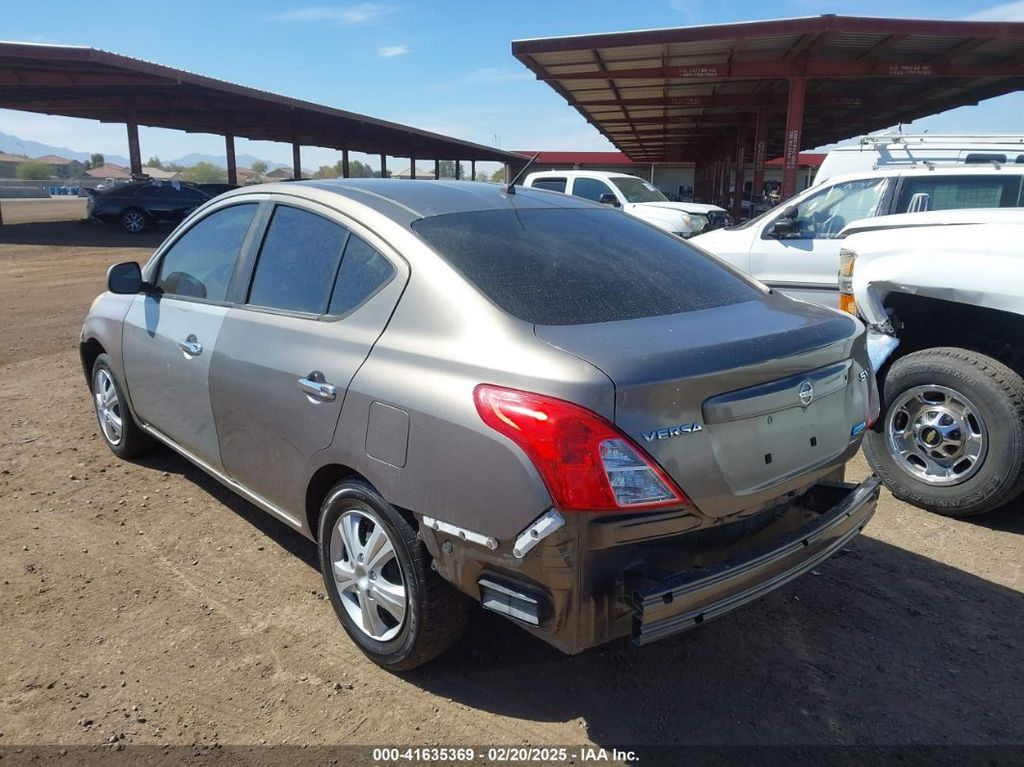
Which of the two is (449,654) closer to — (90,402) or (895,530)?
(895,530)

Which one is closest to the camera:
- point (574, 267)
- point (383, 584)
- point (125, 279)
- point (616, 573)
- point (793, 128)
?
point (616, 573)

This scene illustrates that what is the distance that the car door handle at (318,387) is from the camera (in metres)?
2.67

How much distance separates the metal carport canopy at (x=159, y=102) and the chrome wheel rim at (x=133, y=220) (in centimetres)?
356

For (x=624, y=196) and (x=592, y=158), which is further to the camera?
(x=592, y=158)

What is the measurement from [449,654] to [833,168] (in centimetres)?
954

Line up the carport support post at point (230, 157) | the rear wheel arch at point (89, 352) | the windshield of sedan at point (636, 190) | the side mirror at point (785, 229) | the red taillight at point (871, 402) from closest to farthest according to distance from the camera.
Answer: the red taillight at point (871, 402) → the rear wheel arch at point (89, 352) → the side mirror at point (785, 229) → the windshield of sedan at point (636, 190) → the carport support post at point (230, 157)

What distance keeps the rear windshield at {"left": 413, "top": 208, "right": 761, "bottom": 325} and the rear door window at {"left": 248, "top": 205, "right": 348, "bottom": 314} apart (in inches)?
17.5

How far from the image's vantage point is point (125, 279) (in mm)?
4055

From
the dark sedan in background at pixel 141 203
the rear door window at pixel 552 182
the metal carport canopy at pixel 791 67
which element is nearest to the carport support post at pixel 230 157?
the dark sedan in background at pixel 141 203

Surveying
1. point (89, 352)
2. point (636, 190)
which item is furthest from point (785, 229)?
point (636, 190)

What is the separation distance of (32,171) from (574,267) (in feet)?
330

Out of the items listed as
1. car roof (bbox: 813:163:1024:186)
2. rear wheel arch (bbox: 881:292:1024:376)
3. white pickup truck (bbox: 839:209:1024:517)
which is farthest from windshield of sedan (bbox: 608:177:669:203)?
white pickup truck (bbox: 839:209:1024:517)

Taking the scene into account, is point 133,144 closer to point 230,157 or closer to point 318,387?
point 230,157

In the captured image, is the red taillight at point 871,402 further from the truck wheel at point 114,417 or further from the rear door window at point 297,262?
the truck wheel at point 114,417
